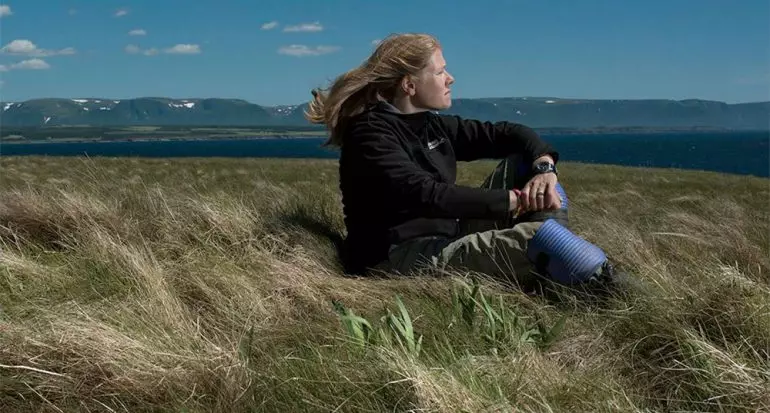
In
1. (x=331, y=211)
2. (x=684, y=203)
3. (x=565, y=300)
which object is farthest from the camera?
(x=684, y=203)

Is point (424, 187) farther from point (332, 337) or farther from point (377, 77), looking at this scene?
point (332, 337)

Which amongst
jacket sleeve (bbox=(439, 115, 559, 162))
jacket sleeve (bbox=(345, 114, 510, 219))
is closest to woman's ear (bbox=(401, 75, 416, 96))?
jacket sleeve (bbox=(345, 114, 510, 219))

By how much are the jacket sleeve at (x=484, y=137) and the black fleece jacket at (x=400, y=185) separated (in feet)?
0.34

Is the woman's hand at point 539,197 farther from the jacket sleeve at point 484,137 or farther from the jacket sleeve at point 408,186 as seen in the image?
the jacket sleeve at point 484,137

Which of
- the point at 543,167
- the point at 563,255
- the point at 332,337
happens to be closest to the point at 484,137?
the point at 543,167

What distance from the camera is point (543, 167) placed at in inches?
186

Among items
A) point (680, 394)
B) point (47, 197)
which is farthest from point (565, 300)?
point (47, 197)

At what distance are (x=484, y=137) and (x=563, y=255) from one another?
168 centimetres

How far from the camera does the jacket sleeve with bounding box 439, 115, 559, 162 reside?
17.3ft

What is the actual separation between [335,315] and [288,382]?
95cm

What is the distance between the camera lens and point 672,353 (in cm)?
296

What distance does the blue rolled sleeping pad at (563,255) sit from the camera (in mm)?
3801

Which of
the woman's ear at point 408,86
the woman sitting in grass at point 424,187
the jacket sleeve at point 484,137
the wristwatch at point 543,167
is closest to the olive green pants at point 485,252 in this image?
the woman sitting in grass at point 424,187

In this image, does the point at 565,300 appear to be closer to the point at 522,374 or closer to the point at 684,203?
the point at 522,374
